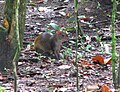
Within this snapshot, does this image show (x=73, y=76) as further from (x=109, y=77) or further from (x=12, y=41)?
(x=12, y=41)

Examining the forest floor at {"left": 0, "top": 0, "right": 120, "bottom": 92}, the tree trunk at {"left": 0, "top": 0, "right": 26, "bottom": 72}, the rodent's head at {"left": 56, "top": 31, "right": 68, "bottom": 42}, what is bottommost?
the forest floor at {"left": 0, "top": 0, "right": 120, "bottom": 92}

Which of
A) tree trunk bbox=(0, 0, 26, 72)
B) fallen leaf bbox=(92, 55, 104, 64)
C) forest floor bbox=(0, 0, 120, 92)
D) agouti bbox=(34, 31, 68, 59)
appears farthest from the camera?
agouti bbox=(34, 31, 68, 59)

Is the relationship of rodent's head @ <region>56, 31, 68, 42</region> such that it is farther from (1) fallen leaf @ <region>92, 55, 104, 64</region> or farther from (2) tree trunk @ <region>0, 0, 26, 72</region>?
(2) tree trunk @ <region>0, 0, 26, 72</region>

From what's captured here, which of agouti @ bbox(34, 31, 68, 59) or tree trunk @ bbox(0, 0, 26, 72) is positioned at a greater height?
tree trunk @ bbox(0, 0, 26, 72)

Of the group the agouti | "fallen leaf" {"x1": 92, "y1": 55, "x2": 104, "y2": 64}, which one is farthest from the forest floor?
the agouti

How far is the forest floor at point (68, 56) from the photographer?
519 centimetres

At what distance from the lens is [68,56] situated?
6.90 m

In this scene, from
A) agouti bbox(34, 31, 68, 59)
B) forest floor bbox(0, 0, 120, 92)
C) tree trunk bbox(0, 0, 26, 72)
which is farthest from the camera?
agouti bbox(34, 31, 68, 59)

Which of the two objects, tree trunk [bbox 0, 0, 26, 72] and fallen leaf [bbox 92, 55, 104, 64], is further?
fallen leaf [bbox 92, 55, 104, 64]

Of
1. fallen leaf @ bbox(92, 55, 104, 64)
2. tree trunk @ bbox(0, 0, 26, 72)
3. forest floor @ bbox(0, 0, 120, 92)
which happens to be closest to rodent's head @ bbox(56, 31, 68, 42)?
forest floor @ bbox(0, 0, 120, 92)

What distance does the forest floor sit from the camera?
5191 millimetres

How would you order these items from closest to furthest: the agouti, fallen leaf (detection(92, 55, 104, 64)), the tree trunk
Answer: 1. the tree trunk
2. fallen leaf (detection(92, 55, 104, 64))
3. the agouti

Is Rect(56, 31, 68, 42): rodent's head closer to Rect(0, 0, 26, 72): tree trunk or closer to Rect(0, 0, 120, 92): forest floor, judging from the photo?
Rect(0, 0, 120, 92): forest floor

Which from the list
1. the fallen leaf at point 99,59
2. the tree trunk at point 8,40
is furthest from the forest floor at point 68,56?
the tree trunk at point 8,40
